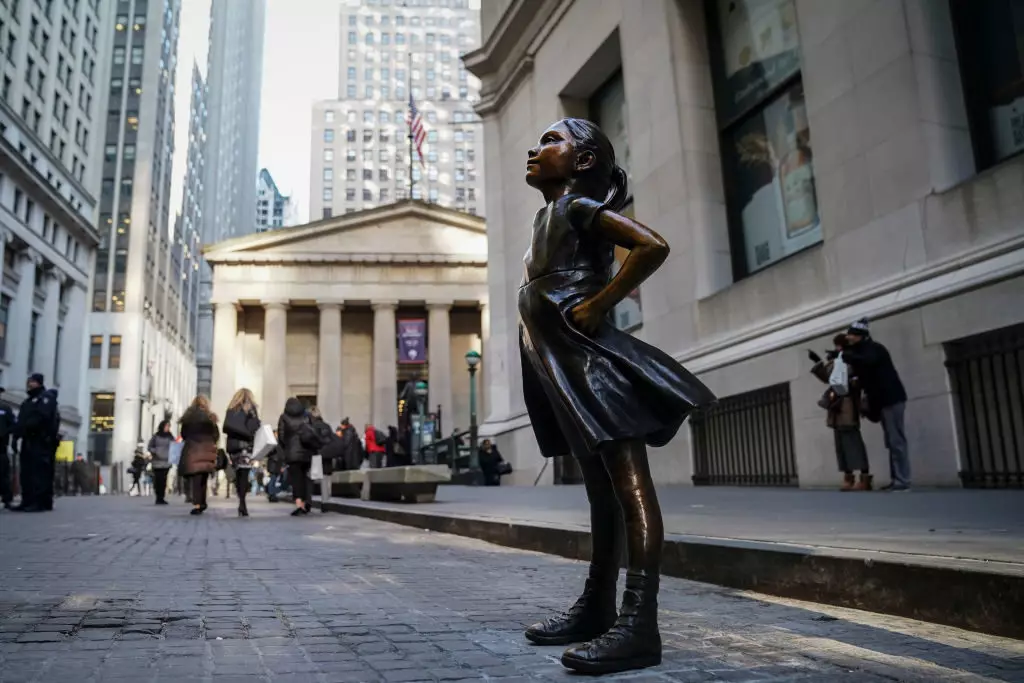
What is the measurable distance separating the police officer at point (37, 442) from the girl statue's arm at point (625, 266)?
1280cm

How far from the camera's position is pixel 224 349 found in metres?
50.5

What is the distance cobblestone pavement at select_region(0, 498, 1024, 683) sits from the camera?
8.26 feet

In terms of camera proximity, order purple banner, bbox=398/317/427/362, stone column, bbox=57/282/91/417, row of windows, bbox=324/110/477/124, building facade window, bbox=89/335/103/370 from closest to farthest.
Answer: purple banner, bbox=398/317/427/362, stone column, bbox=57/282/91/417, building facade window, bbox=89/335/103/370, row of windows, bbox=324/110/477/124

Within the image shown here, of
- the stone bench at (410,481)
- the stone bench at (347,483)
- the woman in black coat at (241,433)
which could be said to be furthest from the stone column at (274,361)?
the stone bench at (410,481)

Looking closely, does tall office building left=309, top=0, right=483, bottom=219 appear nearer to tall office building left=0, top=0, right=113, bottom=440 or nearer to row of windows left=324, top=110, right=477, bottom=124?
row of windows left=324, top=110, right=477, bottom=124

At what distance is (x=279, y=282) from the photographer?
169ft

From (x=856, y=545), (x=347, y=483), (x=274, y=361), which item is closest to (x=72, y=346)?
(x=274, y=361)

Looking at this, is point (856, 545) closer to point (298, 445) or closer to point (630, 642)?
point (630, 642)

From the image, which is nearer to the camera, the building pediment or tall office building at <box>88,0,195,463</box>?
the building pediment

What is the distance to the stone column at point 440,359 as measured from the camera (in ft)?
166

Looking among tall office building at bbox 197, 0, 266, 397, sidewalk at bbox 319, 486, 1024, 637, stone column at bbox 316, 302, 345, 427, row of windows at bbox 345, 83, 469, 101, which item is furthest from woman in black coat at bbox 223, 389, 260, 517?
row of windows at bbox 345, 83, 469, 101

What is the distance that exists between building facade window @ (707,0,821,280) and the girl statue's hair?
31.1ft

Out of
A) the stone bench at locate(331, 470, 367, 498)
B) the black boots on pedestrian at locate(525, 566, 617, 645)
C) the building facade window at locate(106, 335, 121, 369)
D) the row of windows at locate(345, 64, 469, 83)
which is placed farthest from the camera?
the row of windows at locate(345, 64, 469, 83)

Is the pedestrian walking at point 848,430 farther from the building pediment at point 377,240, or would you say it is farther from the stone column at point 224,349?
the stone column at point 224,349
